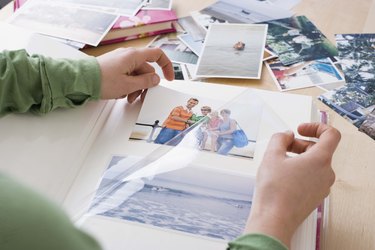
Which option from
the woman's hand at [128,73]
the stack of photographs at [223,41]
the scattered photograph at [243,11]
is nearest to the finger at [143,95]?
the woman's hand at [128,73]

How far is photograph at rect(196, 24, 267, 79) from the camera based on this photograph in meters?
0.82

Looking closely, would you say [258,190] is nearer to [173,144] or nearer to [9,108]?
[173,144]

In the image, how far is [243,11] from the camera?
39.0 inches

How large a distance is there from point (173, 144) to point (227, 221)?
0.15 meters

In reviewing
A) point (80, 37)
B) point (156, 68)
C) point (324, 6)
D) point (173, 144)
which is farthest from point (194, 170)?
point (324, 6)

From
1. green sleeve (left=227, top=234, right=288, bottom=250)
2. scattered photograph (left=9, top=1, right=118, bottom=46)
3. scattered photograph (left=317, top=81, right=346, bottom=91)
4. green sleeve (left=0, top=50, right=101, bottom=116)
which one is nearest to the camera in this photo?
green sleeve (left=227, top=234, right=288, bottom=250)

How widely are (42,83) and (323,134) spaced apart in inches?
15.3

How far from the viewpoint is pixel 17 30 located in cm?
84

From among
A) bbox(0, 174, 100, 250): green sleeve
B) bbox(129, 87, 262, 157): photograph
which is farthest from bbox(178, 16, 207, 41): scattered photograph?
bbox(0, 174, 100, 250): green sleeve

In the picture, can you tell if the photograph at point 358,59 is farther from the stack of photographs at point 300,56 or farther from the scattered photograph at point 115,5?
A: the scattered photograph at point 115,5

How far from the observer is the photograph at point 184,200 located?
546 mm

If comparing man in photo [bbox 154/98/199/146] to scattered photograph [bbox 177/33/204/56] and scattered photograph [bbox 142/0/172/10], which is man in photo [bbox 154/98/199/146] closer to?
scattered photograph [bbox 177/33/204/56]
